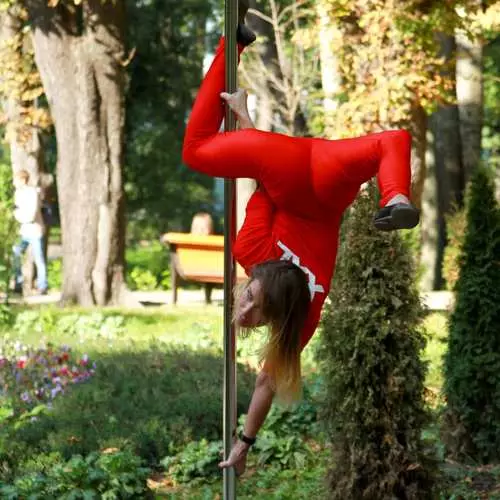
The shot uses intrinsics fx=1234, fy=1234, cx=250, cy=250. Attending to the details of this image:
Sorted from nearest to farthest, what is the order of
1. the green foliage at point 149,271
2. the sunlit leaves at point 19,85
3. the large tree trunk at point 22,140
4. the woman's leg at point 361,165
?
the woman's leg at point 361,165 < the sunlit leaves at point 19,85 < the large tree trunk at point 22,140 < the green foliage at point 149,271

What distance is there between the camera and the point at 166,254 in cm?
2367

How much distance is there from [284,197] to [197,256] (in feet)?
36.7

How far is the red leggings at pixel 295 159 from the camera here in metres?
3.56

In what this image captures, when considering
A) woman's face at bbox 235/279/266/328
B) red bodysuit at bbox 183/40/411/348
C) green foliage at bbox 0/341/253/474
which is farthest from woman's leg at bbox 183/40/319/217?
green foliage at bbox 0/341/253/474

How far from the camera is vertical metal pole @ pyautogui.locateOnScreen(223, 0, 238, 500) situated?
3.78 meters

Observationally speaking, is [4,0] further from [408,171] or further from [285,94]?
[408,171]

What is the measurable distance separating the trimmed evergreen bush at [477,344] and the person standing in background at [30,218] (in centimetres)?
840

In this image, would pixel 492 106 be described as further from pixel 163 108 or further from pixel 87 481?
pixel 87 481

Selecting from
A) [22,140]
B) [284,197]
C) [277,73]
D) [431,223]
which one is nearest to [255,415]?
[284,197]

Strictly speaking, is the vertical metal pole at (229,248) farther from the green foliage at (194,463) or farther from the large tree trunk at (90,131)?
the large tree trunk at (90,131)

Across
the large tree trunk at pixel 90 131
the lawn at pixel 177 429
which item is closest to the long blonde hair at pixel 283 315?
the lawn at pixel 177 429

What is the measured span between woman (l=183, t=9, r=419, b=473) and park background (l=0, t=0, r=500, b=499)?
1.89 meters

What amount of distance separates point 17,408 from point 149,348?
7.09 ft

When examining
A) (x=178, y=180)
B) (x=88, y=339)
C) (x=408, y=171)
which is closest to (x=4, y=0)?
(x=88, y=339)
